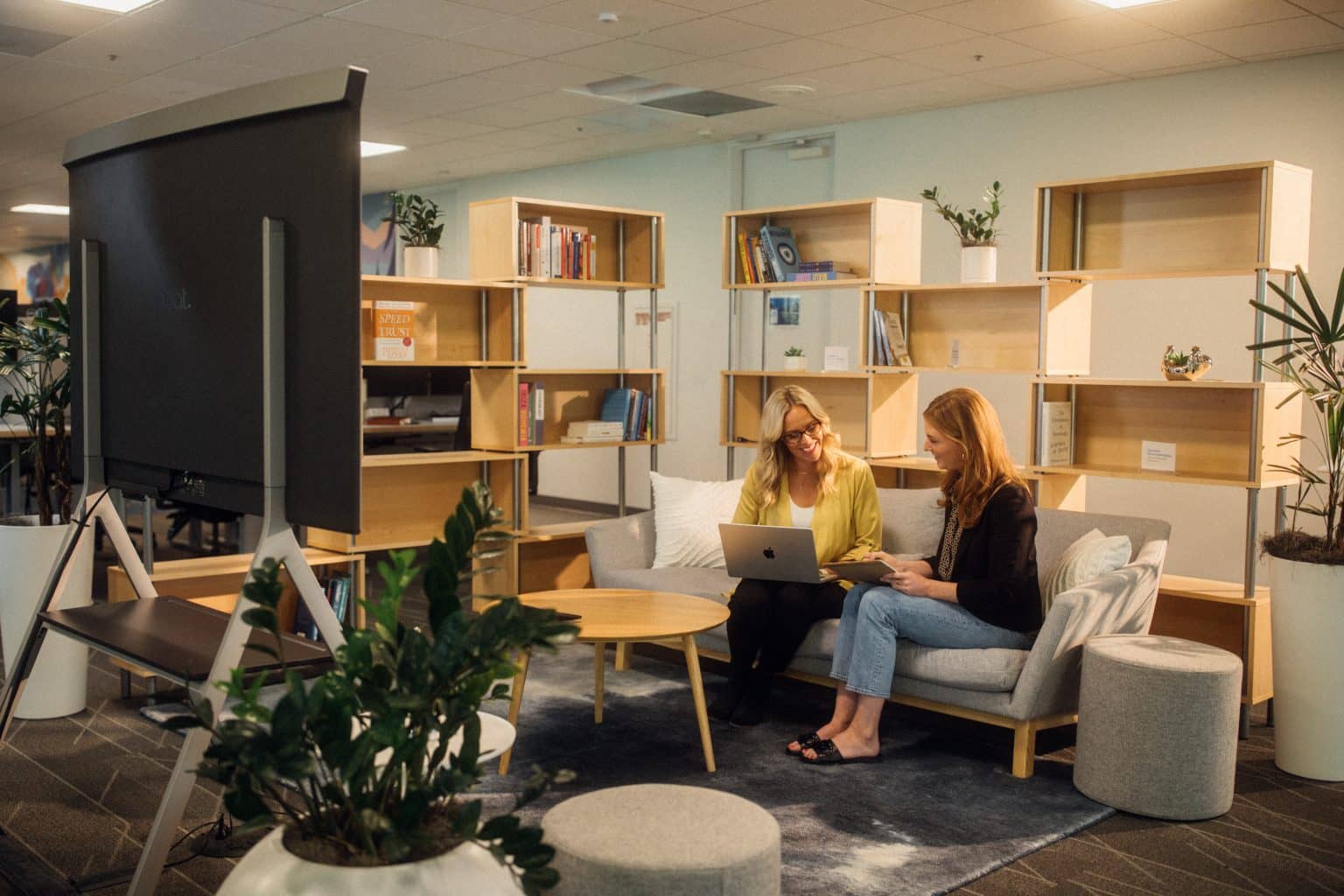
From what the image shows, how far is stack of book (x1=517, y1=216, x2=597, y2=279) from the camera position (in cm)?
586

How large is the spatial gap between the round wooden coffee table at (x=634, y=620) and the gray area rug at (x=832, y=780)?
126 mm

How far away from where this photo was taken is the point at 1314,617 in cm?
396

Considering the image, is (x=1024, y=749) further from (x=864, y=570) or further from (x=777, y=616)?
(x=777, y=616)

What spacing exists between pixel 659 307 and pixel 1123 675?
6.86 meters

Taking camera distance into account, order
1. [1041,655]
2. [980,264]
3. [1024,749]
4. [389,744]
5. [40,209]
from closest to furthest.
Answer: [389,744] < [1041,655] < [1024,749] < [980,264] < [40,209]

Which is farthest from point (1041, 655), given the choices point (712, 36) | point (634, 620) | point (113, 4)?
point (113, 4)

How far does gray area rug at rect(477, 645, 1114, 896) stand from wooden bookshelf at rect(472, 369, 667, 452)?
4.49 feet

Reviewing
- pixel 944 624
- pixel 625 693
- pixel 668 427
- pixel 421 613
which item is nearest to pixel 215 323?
pixel 944 624

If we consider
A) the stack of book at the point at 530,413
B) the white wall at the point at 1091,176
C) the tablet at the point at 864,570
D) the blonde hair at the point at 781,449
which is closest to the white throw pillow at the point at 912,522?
the blonde hair at the point at 781,449

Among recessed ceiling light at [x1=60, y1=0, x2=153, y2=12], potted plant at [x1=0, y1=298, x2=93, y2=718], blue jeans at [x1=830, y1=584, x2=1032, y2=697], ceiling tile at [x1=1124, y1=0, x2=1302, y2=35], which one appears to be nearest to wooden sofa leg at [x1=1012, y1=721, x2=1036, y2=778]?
blue jeans at [x1=830, y1=584, x2=1032, y2=697]

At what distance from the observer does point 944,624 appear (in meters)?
4.07

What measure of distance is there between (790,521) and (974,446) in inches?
34.3

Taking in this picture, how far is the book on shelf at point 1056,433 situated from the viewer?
5.14m

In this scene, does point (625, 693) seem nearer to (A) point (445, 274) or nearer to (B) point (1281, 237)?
(B) point (1281, 237)
